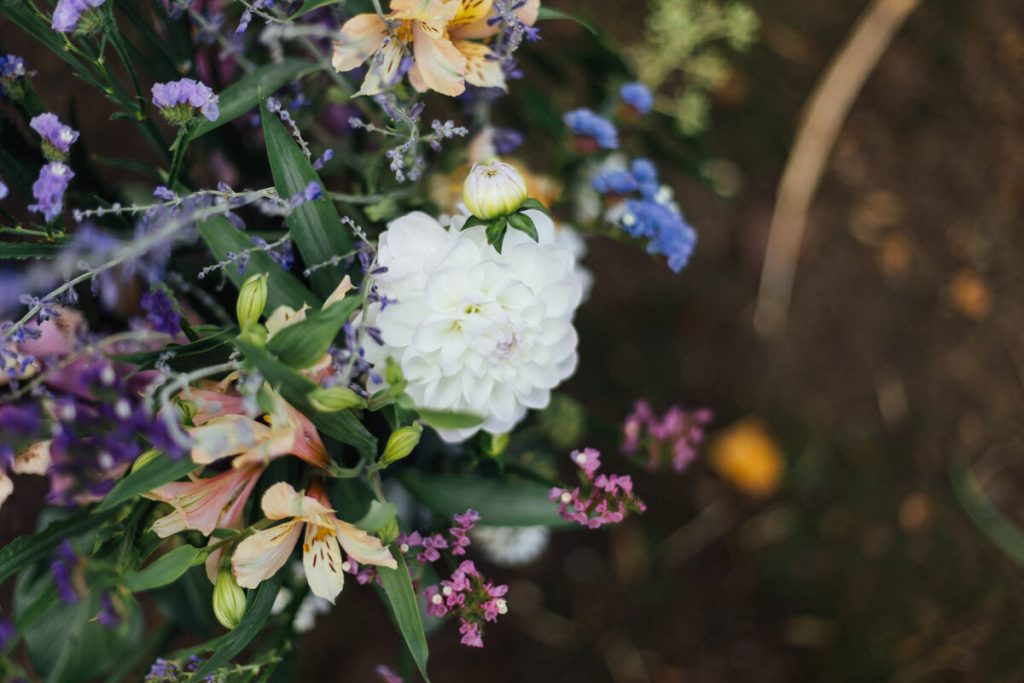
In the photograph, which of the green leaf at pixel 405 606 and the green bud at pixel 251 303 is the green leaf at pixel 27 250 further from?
the green leaf at pixel 405 606

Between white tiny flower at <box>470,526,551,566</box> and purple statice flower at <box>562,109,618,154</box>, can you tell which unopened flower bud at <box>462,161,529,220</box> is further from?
white tiny flower at <box>470,526,551,566</box>

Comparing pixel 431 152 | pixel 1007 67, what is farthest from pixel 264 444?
pixel 1007 67

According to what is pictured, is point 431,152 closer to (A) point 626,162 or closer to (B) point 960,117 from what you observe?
(A) point 626,162

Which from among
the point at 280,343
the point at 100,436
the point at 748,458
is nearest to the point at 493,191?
Answer: the point at 280,343

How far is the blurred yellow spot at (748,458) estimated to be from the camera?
1.09 m

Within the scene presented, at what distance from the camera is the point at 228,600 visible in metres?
0.44

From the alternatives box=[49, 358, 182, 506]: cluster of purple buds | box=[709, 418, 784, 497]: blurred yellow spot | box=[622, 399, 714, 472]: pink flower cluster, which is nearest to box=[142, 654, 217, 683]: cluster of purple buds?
box=[49, 358, 182, 506]: cluster of purple buds

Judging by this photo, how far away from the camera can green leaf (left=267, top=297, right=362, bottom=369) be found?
1.27ft

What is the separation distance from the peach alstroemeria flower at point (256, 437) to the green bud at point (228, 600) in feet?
0.21

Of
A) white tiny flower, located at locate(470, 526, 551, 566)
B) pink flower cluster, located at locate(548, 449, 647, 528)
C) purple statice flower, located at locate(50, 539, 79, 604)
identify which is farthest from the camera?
white tiny flower, located at locate(470, 526, 551, 566)

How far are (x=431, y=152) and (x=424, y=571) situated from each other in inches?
13.2

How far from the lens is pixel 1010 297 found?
1124 mm

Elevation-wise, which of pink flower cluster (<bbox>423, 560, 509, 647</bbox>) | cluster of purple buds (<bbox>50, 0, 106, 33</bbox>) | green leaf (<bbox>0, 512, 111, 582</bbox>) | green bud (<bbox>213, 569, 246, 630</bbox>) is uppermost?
cluster of purple buds (<bbox>50, 0, 106, 33</bbox>)

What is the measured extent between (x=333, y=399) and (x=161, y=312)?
149 mm
